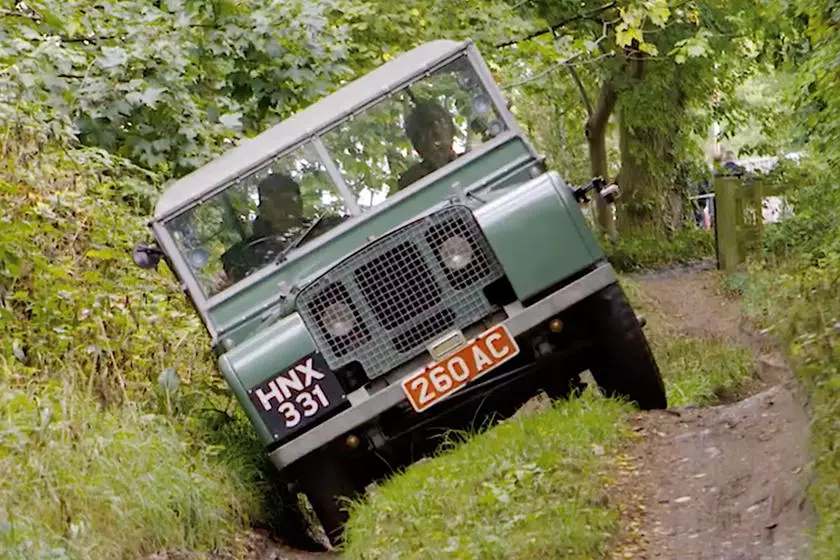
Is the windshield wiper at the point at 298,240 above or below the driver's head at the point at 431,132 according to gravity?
below

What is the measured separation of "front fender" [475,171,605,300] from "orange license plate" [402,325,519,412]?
277 millimetres

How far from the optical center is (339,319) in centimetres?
734

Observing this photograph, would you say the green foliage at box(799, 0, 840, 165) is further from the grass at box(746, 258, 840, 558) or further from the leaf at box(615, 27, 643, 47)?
the leaf at box(615, 27, 643, 47)

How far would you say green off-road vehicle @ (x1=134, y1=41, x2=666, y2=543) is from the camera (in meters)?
7.20

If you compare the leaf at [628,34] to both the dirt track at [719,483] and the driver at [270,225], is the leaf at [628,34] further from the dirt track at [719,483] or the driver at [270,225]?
the driver at [270,225]

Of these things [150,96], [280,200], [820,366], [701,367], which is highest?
[150,96]

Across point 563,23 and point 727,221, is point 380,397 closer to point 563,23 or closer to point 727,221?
point 727,221

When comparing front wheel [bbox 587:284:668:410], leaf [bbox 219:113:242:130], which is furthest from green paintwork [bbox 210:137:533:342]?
leaf [bbox 219:113:242:130]

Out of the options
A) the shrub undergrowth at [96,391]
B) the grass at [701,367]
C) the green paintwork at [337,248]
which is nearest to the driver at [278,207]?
the green paintwork at [337,248]

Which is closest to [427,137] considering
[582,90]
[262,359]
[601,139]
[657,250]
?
[262,359]

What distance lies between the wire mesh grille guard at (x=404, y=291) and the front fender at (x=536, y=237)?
0.15 metres

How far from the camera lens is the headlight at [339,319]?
7.32 metres

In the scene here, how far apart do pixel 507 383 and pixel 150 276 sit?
4076 mm

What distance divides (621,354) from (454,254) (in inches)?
48.4
